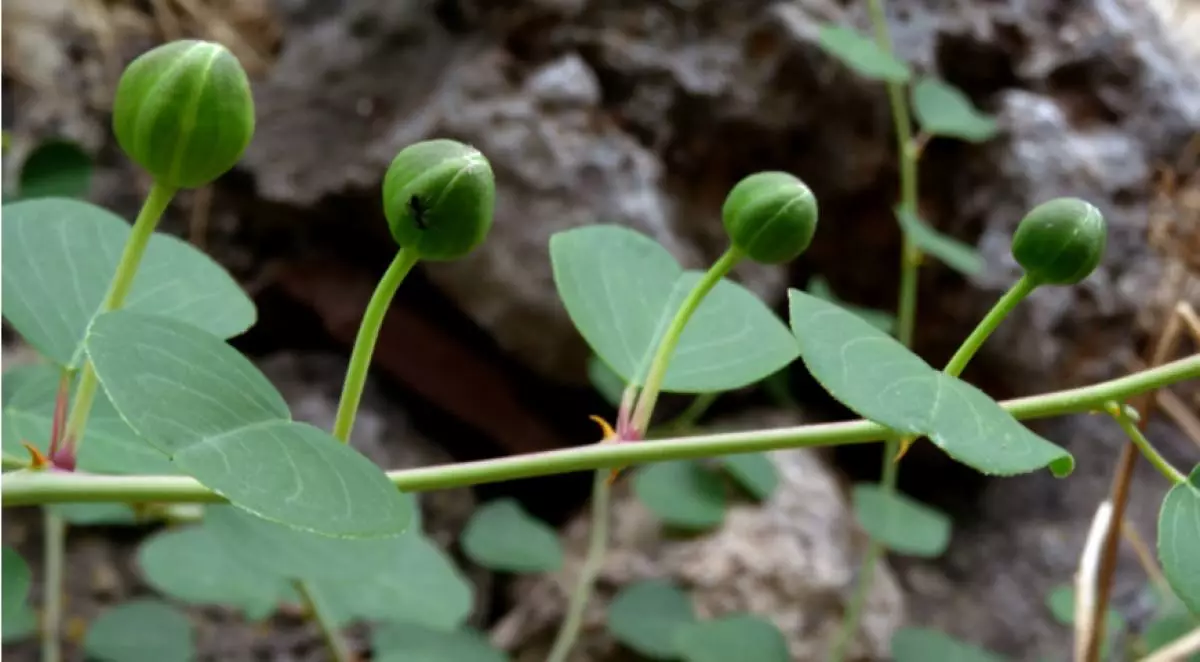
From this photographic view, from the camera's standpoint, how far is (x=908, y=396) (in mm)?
269

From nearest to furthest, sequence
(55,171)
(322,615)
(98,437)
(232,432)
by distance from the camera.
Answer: (232,432)
(98,437)
(322,615)
(55,171)

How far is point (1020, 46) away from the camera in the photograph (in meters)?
1.11

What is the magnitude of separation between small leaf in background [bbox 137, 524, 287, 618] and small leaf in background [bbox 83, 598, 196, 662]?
73mm

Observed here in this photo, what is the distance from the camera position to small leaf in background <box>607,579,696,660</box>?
817 mm

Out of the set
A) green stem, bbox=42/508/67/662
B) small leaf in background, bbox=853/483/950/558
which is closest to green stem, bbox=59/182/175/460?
green stem, bbox=42/508/67/662

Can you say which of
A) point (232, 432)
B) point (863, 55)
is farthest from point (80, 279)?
point (863, 55)

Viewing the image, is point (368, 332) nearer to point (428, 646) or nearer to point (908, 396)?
point (908, 396)

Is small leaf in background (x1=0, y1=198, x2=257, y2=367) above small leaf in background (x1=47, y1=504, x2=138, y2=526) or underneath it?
above

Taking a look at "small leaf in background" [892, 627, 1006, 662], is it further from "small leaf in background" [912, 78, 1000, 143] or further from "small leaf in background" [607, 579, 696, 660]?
"small leaf in background" [912, 78, 1000, 143]

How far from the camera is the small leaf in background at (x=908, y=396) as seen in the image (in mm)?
256

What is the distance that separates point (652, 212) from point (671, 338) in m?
0.57

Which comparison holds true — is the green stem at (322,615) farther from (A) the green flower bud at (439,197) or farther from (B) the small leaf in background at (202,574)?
(A) the green flower bud at (439,197)

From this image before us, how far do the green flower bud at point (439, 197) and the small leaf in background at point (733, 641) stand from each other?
549mm

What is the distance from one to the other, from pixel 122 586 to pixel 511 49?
1.97 feet
